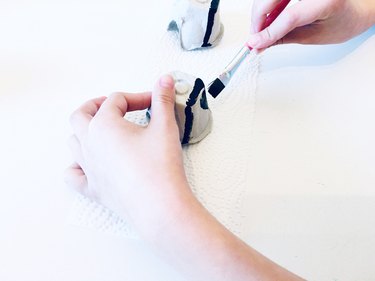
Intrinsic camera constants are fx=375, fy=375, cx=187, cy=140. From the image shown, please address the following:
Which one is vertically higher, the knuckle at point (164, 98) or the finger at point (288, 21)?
the knuckle at point (164, 98)

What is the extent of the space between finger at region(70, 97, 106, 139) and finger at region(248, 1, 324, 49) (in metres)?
0.23

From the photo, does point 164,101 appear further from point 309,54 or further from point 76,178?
point 309,54

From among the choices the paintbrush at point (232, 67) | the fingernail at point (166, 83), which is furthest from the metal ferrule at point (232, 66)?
the fingernail at point (166, 83)

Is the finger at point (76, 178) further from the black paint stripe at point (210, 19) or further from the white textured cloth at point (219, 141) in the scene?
the black paint stripe at point (210, 19)

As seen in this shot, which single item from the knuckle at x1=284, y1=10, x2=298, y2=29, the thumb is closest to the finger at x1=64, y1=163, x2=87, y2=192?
the thumb

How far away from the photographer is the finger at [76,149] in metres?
0.46

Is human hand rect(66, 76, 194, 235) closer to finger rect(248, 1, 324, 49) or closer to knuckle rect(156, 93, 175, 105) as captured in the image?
knuckle rect(156, 93, 175, 105)

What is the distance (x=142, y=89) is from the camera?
0.56m

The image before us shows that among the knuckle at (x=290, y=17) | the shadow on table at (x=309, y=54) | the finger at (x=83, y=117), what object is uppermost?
the finger at (x=83, y=117)

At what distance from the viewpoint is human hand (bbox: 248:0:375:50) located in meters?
0.51

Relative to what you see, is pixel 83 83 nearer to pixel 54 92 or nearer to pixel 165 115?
pixel 54 92

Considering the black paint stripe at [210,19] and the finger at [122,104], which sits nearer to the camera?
the finger at [122,104]

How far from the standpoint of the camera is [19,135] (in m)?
0.52

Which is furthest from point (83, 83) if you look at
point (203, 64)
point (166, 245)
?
point (166, 245)
